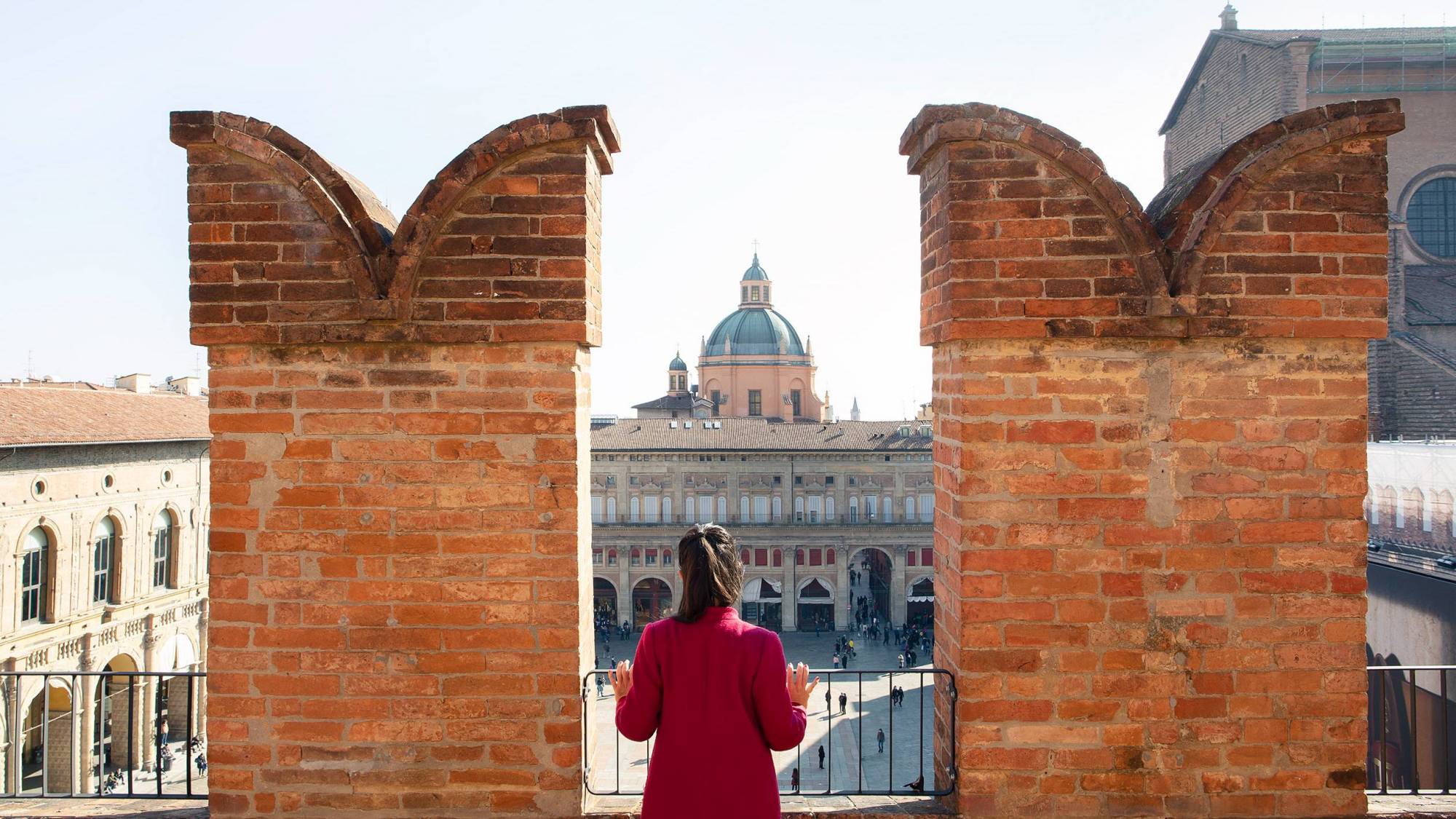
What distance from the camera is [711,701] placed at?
8.93 feet

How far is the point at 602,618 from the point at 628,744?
20.5 m

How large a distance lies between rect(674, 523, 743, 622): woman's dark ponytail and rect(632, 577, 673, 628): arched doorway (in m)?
47.1

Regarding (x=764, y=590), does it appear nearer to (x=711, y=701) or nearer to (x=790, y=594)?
(x=790, y=594)

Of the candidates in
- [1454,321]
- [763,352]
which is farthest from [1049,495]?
[763,352]

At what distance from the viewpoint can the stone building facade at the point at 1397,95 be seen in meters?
27.1

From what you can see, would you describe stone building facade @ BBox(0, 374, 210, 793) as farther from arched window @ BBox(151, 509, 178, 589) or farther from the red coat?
the red coat

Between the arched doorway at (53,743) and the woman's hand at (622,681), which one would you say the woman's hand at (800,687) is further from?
the arched doorway at (53,743)

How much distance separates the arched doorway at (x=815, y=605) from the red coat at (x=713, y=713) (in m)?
46.7

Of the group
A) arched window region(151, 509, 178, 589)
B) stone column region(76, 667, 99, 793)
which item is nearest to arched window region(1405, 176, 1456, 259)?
arched window region(151, 509, 178, 589)

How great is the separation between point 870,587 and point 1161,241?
5094cm

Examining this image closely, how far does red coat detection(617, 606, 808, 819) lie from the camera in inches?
106

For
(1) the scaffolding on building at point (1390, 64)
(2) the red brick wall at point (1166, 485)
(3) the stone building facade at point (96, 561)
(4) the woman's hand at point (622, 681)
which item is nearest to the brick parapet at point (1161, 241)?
(2) the red brick wall at point (1166, 485)

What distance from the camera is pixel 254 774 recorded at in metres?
3.50

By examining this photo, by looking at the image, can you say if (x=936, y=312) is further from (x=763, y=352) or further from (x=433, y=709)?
(x=763, y=352)
